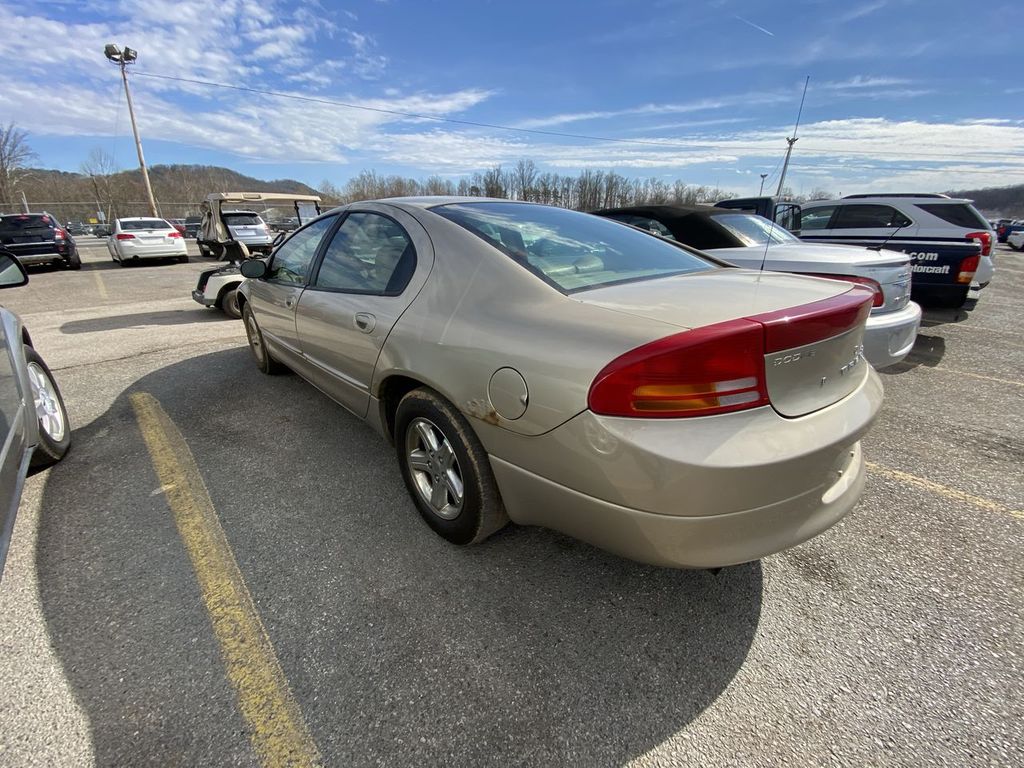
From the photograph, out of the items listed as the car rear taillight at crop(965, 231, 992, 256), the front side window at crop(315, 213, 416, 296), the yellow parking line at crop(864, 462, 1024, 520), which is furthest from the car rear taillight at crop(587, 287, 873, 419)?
the car rear taillight at crop(965, 231, 992, 256)

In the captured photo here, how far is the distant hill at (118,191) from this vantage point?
1625 inches

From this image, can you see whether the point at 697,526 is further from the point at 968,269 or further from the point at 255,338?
the point at 968,269

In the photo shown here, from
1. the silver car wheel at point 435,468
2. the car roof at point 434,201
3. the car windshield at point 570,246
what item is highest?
the car roof at point 434,201

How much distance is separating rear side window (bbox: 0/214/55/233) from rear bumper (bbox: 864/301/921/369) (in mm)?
17956

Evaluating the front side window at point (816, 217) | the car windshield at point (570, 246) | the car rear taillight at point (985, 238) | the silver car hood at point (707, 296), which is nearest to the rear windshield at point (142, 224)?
the car windshield at point (570, 246)

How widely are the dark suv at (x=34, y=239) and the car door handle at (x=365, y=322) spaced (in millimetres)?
15329

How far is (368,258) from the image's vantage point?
9.06 ft

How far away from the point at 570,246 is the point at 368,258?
3.77 feet

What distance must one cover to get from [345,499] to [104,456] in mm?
1699

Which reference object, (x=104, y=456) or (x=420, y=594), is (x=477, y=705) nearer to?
(x=420, y=594)

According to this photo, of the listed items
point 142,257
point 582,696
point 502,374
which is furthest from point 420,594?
point 142,257

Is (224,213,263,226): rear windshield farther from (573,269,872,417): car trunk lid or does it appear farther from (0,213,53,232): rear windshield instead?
(573,269,872,417): car trunk lid

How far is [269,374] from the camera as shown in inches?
178

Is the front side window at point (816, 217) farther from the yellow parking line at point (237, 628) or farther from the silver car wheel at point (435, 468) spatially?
the yellow parking line at point (237, 628)
